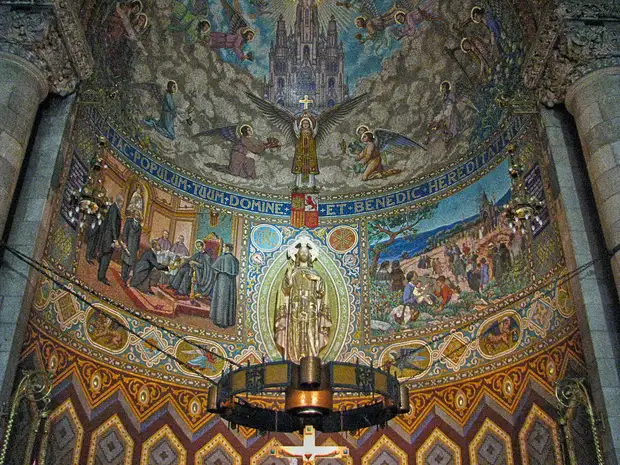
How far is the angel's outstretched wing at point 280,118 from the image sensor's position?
15805 millimetres

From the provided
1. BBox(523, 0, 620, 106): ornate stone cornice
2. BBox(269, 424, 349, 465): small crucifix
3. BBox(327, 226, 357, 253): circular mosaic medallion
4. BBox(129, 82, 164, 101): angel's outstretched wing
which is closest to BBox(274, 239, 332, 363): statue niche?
BBox(327, 226, 357, 253): circular mosaic medallion

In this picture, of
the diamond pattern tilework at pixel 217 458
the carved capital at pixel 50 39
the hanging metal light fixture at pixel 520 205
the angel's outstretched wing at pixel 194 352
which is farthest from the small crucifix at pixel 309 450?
the carved capital at pixel 50 39

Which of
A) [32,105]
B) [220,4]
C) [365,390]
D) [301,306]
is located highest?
[220,4]

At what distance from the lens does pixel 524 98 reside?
1153 cm

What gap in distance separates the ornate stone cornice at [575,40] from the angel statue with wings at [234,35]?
693 cm

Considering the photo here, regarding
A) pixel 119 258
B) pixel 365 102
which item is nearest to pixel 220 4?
pixel 365 102

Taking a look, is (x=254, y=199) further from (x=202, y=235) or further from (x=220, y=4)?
(x=220, y=4)

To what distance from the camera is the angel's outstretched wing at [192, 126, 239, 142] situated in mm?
15211

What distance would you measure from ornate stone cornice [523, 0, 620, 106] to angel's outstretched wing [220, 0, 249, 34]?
6.98 meters

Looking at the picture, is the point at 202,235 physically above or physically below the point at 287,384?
above

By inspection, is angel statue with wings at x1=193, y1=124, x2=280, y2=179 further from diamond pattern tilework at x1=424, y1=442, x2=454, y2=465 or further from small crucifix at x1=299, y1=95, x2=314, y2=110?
diamond pattern tilework at x1=424, y1=442, x2=454, y2=465

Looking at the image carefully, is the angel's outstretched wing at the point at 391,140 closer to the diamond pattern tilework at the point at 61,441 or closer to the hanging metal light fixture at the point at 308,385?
the hanging metal light fixture at the point at 308,385

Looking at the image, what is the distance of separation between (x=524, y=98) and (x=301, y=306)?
18.6 ft

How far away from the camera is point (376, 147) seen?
51.1ft
